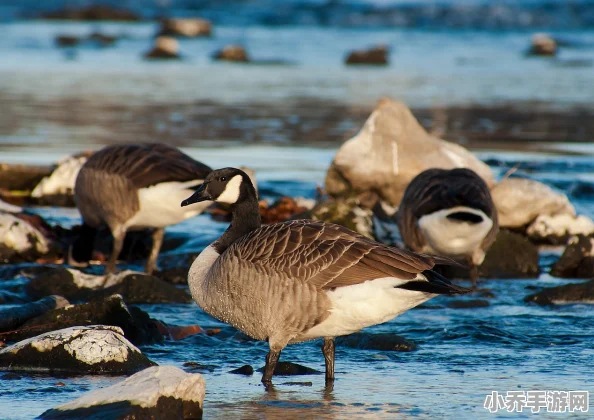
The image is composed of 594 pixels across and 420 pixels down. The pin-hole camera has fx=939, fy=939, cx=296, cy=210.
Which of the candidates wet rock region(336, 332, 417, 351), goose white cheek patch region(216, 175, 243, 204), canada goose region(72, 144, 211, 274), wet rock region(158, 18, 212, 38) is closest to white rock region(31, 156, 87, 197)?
canada goose region(72, 144, 211, 274)

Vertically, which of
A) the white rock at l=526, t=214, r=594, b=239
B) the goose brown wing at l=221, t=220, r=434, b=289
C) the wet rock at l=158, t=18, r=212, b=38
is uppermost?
the wet rock at l=158, t=18, r=212, b=38

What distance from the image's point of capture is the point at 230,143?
15586 mm

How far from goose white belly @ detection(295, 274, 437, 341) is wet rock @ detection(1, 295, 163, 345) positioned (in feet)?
5.42

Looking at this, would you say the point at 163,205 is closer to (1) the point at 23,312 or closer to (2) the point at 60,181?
(1) the point at 23,312

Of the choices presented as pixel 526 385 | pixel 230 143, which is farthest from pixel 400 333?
pixel 230 143

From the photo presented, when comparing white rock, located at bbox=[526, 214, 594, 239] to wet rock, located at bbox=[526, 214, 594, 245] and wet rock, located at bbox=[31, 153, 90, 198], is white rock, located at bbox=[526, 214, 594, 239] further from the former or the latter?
wet rock, located at bbox=[31, 153, 90, 198]

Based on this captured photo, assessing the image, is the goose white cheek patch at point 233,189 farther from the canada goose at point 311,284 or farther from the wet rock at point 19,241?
the wet rock at point 19,241

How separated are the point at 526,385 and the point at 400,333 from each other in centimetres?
159

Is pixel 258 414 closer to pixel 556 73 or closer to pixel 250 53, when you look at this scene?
pixel 556 73

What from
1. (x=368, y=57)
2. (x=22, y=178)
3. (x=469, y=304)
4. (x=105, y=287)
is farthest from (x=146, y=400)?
(x=368, y=57)

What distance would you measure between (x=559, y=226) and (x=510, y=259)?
1.27m

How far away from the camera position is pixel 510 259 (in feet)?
31.1

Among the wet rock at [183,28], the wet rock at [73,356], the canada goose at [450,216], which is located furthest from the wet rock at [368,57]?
the wet rock at [73,356]

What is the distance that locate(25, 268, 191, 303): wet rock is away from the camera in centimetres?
793
